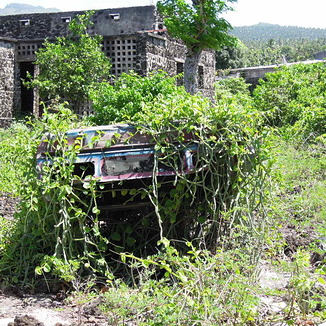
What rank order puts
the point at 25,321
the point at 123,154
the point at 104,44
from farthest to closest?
the point at 104,44, the point at 123,154, the point at 25,321

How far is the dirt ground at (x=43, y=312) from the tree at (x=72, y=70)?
12829mm

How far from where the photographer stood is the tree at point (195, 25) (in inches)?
596

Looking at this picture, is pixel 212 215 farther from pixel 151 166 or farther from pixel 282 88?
pixel 282 88

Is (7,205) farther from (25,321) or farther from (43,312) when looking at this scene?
(25,321)

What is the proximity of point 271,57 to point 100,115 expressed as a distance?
58317 mm

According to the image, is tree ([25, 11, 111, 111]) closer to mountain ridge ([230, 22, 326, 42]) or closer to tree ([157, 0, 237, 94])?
tree ([157, 0, 237, 94])

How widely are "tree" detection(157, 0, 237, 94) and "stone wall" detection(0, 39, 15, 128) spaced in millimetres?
5803

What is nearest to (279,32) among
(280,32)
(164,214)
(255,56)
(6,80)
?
(280,32)

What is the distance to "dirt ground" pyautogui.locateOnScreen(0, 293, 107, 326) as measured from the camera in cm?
384

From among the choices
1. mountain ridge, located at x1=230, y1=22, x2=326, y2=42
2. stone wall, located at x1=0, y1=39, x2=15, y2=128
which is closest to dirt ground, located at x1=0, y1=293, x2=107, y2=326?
stone wall, located at x1=0, y1=39, x2=15, y2=128

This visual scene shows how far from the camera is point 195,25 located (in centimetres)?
1546

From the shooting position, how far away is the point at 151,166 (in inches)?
192

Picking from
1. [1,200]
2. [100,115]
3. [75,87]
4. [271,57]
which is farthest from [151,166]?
[271,57]

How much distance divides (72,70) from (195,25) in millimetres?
4097
